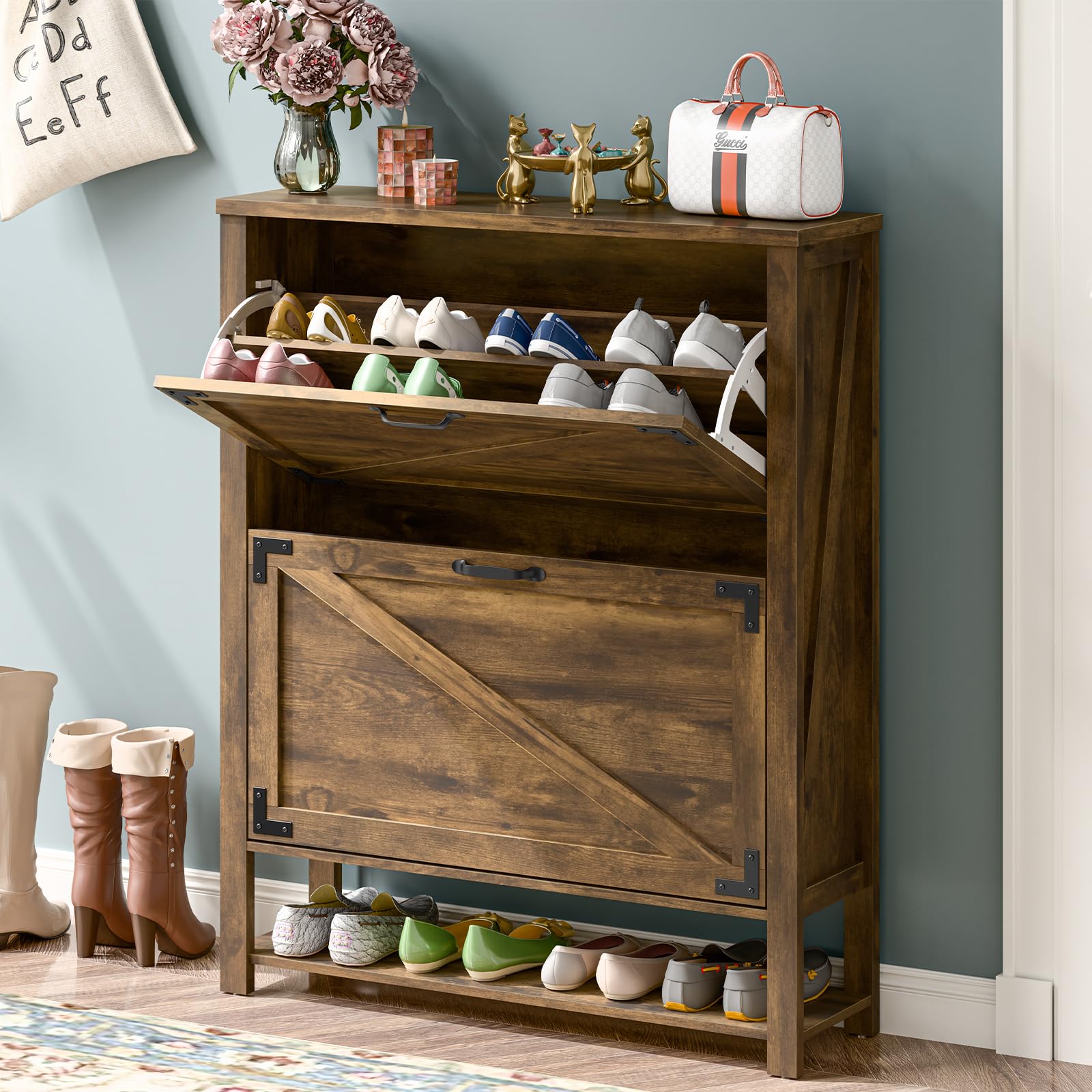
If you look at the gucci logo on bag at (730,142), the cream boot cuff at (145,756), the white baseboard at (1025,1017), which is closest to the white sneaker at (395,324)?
the gucci logo on bag at (730,142)

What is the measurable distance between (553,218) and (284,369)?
19.4 inches

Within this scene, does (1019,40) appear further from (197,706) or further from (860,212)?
(197,706)

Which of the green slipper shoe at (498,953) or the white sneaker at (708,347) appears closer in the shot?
the white sneaker at (708,347)

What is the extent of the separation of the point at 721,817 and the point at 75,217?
5.94ft

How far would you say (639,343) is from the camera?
2.63 metres

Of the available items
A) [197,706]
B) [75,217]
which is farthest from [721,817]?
[75,217]

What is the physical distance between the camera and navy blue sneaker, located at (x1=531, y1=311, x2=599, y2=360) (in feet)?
8.68

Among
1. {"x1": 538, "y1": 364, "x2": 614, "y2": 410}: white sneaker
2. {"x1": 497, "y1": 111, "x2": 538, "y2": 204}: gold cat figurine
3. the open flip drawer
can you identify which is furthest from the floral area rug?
{"x1": 497, "y1": 111, "x2": 538, "y2": 204}: gold cat figurine

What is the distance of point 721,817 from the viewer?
2.71m

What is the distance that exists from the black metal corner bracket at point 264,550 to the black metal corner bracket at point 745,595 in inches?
30.5

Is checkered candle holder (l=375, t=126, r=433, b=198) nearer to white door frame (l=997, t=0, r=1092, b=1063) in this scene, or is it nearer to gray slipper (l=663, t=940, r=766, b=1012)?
white door frame (l=997, t=0, r=1092, b=1063)

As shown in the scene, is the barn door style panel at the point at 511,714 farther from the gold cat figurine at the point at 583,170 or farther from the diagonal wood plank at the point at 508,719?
the gold cat figurine at the point at 583,170

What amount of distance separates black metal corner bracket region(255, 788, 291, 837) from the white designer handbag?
1.26 meters

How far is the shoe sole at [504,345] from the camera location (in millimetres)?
2682
